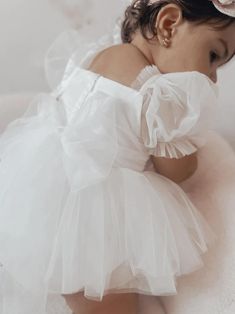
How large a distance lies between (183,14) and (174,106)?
148 mm

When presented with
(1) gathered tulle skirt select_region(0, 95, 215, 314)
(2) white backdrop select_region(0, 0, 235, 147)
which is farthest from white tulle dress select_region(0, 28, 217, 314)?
(2) white backdrop select_region(0, 0, 235, 147)

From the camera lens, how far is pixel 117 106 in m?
0.90

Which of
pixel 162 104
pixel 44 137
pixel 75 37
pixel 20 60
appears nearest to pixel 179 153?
pixel 162 104

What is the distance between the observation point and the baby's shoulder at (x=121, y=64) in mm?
922

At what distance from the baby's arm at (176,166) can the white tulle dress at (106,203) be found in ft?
0.07

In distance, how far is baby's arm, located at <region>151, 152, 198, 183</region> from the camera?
940 mm

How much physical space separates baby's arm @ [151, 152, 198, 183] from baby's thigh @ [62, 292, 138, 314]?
0.20 m

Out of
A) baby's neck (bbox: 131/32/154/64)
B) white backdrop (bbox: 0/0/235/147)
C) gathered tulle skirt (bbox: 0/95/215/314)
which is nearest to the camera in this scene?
gathered tulle skirt (bbox: 0/95/215/314)

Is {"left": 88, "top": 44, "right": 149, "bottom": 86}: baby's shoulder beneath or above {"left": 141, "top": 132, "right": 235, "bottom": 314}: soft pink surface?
above

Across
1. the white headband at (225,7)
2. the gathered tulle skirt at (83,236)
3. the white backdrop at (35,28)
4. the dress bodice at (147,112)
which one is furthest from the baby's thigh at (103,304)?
the white backdrop at (35,28)

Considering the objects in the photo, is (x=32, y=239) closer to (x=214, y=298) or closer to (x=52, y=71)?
(x=214, y=298)

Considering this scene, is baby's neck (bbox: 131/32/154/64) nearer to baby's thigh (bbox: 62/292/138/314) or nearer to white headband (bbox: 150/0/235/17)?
white headband (bbox: 150/0/235/17)

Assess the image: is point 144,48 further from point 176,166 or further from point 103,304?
point 103,304

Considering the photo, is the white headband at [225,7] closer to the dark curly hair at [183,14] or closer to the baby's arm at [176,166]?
the dark curly hair at [183,14]
